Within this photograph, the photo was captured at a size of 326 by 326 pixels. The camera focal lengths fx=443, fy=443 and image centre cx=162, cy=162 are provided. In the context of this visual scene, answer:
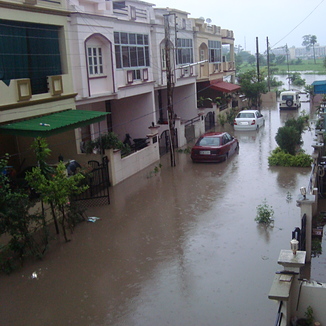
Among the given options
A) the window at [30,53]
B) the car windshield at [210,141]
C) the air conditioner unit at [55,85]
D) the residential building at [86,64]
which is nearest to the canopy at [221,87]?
the residential building at [86,64]

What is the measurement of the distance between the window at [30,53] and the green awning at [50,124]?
127 cm

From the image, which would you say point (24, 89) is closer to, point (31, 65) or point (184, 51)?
point (31, 65)

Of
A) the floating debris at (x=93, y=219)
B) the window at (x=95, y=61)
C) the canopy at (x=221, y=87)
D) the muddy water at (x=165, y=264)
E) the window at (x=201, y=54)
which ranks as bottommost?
the muddy water at (x=165, y=264)

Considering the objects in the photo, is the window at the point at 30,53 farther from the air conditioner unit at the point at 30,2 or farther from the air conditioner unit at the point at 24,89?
the air conditioner unit at the point at 30,2

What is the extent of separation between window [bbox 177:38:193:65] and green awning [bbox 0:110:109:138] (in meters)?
13.2

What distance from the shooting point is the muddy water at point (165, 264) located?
27.1 feet

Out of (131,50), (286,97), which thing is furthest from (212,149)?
(286,97)

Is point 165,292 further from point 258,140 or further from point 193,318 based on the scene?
point 258,140

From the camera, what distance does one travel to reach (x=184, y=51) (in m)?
28.5

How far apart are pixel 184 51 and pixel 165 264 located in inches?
810

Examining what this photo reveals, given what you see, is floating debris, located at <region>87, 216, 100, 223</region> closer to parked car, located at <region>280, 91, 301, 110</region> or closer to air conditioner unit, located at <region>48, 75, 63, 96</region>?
air conditioner unit, located at <region>48, 75, 63, 96</region>

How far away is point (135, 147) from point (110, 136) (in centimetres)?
463

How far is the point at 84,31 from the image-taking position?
666 inches

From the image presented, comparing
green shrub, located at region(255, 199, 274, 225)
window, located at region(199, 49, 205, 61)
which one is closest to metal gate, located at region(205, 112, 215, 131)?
window, located at region(199, 49, 205, 61)
